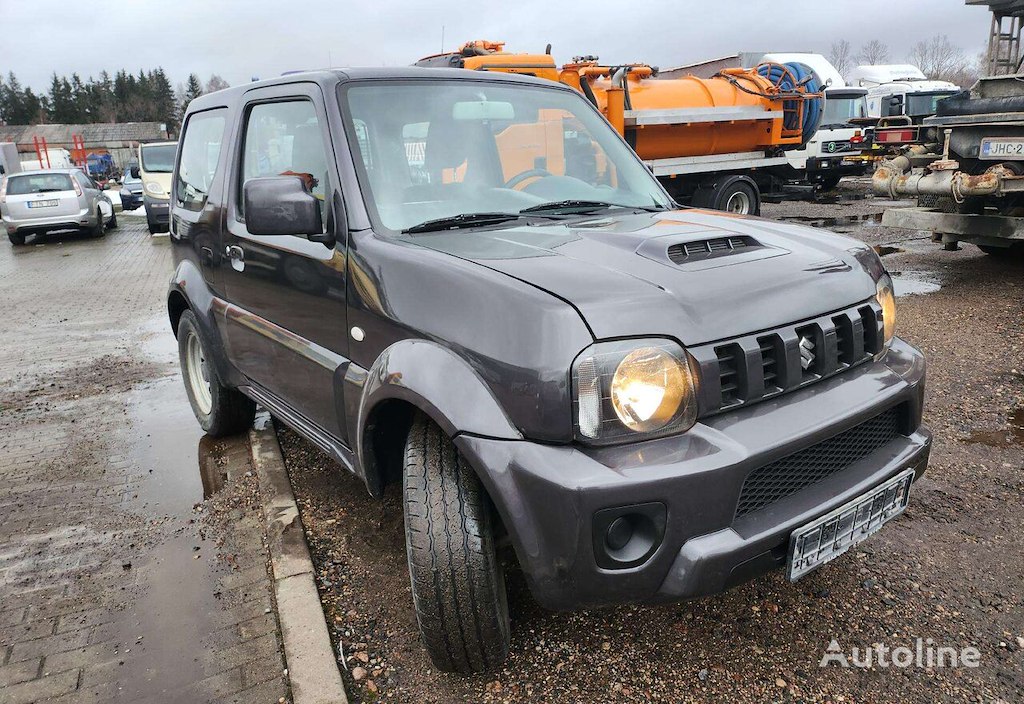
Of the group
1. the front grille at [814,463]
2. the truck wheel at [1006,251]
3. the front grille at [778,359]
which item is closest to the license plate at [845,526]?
the front grille at [814,463]

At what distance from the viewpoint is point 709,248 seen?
250 cm

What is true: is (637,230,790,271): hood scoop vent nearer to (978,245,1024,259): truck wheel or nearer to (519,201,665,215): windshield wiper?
(519,201,665,215): windshield wiper

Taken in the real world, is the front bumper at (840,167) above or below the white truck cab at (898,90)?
below

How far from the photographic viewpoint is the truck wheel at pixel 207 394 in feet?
14.3

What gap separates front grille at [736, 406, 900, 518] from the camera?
2127 millimetres

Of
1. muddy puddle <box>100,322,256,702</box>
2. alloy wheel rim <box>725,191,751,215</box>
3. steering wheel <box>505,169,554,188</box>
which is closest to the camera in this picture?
muddy puddle <box>100,322,256,702</box>

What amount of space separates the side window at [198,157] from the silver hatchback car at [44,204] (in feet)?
48.1

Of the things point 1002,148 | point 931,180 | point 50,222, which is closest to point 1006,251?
point 931,180

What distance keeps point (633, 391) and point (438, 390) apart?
574mm

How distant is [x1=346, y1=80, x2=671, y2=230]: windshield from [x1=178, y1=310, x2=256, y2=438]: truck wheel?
1.95 m

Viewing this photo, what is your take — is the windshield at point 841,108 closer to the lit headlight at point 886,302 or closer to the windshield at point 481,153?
the windshield at point 481,153

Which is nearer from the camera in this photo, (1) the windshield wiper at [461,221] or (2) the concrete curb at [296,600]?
(2) the concrete curb at [296,600]

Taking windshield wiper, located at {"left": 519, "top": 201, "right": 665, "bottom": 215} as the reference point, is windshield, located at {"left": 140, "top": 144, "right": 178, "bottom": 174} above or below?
above

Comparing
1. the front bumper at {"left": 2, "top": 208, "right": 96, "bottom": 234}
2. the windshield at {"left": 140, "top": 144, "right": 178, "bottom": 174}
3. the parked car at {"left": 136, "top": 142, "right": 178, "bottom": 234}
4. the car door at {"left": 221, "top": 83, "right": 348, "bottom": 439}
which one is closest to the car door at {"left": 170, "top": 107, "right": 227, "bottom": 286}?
the car door at {"left": 221, "top": 83, "right": 348, "bottom": 439}
